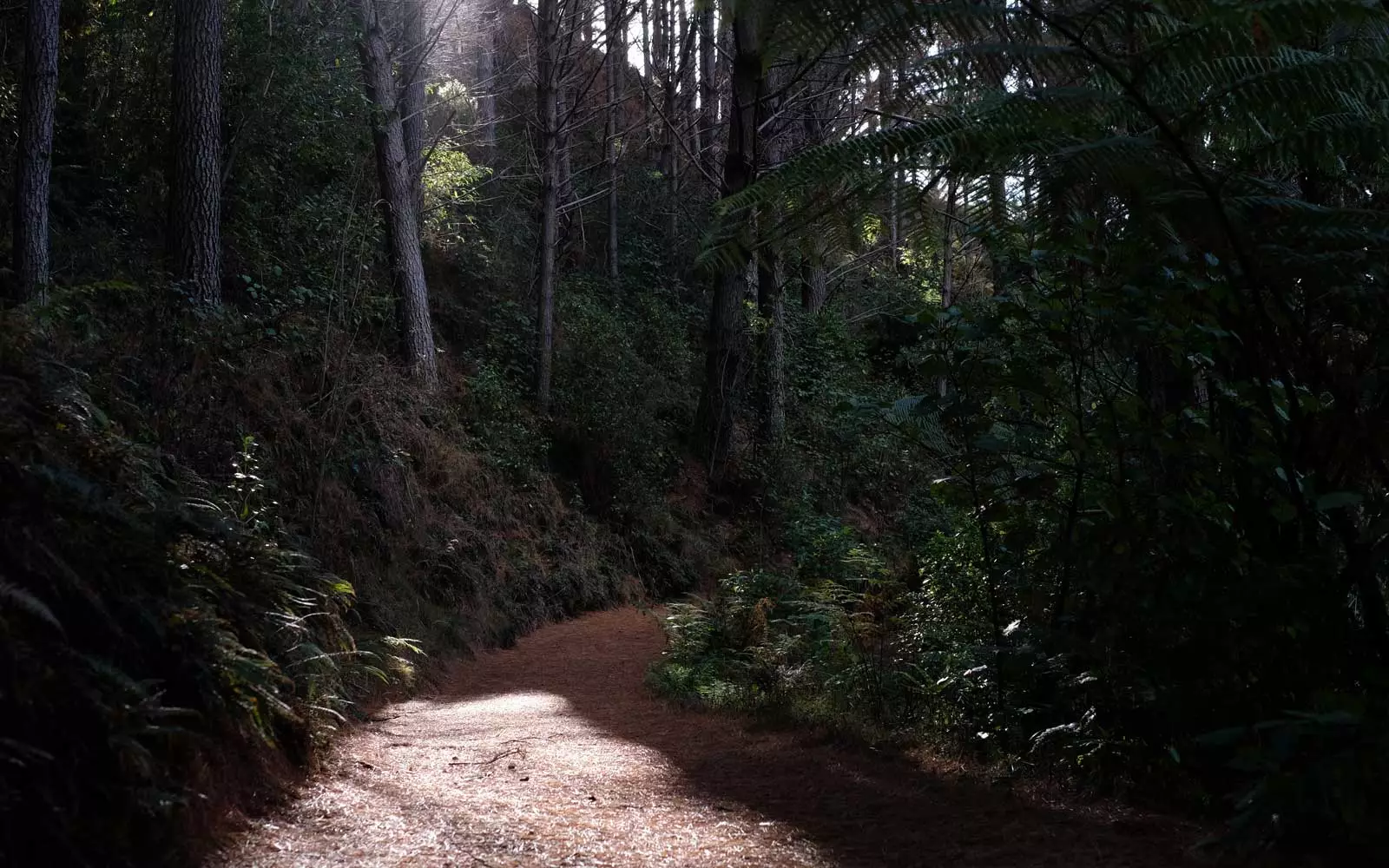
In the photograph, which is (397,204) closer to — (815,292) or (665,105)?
(665,105)

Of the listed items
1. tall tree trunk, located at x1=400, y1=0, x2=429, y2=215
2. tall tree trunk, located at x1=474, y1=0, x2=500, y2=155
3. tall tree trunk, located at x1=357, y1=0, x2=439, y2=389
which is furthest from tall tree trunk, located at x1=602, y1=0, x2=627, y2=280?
tall tree trunk, located at x1=357, y1=0, x2=439, y2=389

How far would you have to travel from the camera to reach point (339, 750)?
5.69 metres

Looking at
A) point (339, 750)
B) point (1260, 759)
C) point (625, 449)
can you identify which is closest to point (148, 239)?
point (625, 449)

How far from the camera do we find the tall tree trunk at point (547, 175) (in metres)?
18.4

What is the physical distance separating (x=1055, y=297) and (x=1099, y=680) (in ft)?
5.83

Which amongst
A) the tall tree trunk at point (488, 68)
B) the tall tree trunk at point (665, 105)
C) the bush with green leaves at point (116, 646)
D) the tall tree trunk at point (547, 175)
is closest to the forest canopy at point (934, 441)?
the bush with green leaves at point (116, 646)

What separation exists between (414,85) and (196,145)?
24.7ft

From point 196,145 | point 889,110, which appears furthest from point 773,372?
point 889,110

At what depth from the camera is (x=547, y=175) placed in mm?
18625

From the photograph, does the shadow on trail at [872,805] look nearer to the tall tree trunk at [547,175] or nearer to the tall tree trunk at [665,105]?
the tall tree trunk at [547,175]

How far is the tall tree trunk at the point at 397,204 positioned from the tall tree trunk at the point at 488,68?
940 centimetres

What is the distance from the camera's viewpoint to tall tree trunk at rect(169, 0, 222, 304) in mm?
11977

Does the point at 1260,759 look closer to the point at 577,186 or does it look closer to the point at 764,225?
the point at 764,225

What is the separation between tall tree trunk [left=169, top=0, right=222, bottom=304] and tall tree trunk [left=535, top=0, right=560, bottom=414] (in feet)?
23.1
